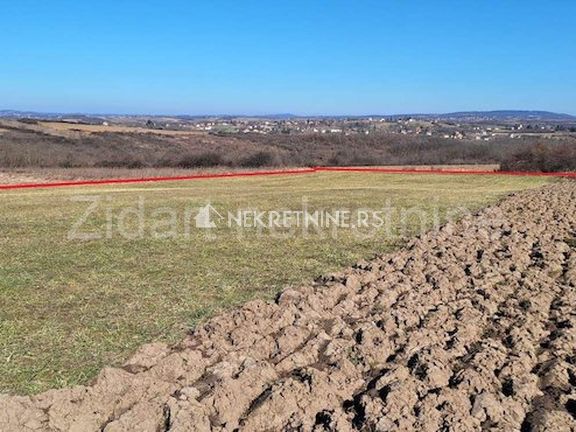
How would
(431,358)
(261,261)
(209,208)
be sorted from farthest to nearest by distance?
(209,208) → (261,261) → (431,358)

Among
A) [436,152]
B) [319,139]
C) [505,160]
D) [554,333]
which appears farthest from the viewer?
[319,139]

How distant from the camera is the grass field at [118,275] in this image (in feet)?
18.5

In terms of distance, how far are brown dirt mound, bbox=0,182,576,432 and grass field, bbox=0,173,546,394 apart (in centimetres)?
56

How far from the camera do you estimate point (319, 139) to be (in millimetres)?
78688

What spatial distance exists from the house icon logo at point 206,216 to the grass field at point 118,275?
40 cm

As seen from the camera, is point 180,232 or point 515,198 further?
point 515,198

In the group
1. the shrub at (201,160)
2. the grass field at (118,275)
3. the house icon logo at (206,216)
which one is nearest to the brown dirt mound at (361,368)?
the grass field at (118,275)

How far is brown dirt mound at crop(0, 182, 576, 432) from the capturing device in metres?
4.21

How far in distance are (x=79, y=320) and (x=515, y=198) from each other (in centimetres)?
1812

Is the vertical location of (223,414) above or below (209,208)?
above

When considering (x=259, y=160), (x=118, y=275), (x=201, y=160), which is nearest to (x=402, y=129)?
(x=259, y=160)

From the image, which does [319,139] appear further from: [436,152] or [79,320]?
[79,320]

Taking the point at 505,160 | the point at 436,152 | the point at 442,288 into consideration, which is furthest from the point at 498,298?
the point at 436,152

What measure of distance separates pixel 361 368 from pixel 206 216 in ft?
38.3
